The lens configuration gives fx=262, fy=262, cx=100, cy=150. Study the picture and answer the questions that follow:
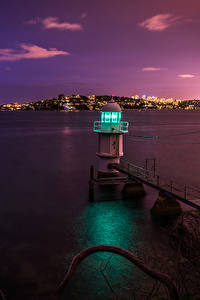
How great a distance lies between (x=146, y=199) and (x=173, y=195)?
6774 mm

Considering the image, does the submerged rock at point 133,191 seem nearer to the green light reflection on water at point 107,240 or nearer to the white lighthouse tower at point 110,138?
the green light reflection on water at point 107,240

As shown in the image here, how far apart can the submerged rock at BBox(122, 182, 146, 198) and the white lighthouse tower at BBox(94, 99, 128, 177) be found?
2.03 m

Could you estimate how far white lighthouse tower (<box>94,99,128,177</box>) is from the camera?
81.6ft

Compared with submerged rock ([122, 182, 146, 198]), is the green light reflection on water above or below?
below

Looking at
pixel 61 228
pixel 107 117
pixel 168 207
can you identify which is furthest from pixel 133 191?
pixel 61 228

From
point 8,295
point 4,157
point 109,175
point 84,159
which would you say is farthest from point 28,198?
point 4,157

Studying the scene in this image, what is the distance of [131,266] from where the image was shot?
45.4ft

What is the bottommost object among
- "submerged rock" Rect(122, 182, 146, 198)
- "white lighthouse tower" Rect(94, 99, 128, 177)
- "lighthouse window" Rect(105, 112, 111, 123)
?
"submerged rock" Rect(122, 182, 146, 198)

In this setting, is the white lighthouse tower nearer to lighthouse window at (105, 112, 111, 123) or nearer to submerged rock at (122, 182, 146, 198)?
lighthouse window at (105, 112, 111, 123)

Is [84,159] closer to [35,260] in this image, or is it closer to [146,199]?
[146,199]

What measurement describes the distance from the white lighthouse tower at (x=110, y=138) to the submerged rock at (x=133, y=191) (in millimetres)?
2032

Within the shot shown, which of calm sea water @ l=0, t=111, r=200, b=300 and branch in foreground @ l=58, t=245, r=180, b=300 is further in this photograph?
calm sea water @ l=0, t=111, r=200, b=300

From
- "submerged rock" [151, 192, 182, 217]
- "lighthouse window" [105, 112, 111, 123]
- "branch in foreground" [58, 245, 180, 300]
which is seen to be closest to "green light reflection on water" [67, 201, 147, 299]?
"submerged rock" [151, 192, 182, 217]

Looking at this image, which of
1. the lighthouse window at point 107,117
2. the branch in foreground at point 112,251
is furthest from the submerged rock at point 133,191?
the branch in foreground at point 112,251
